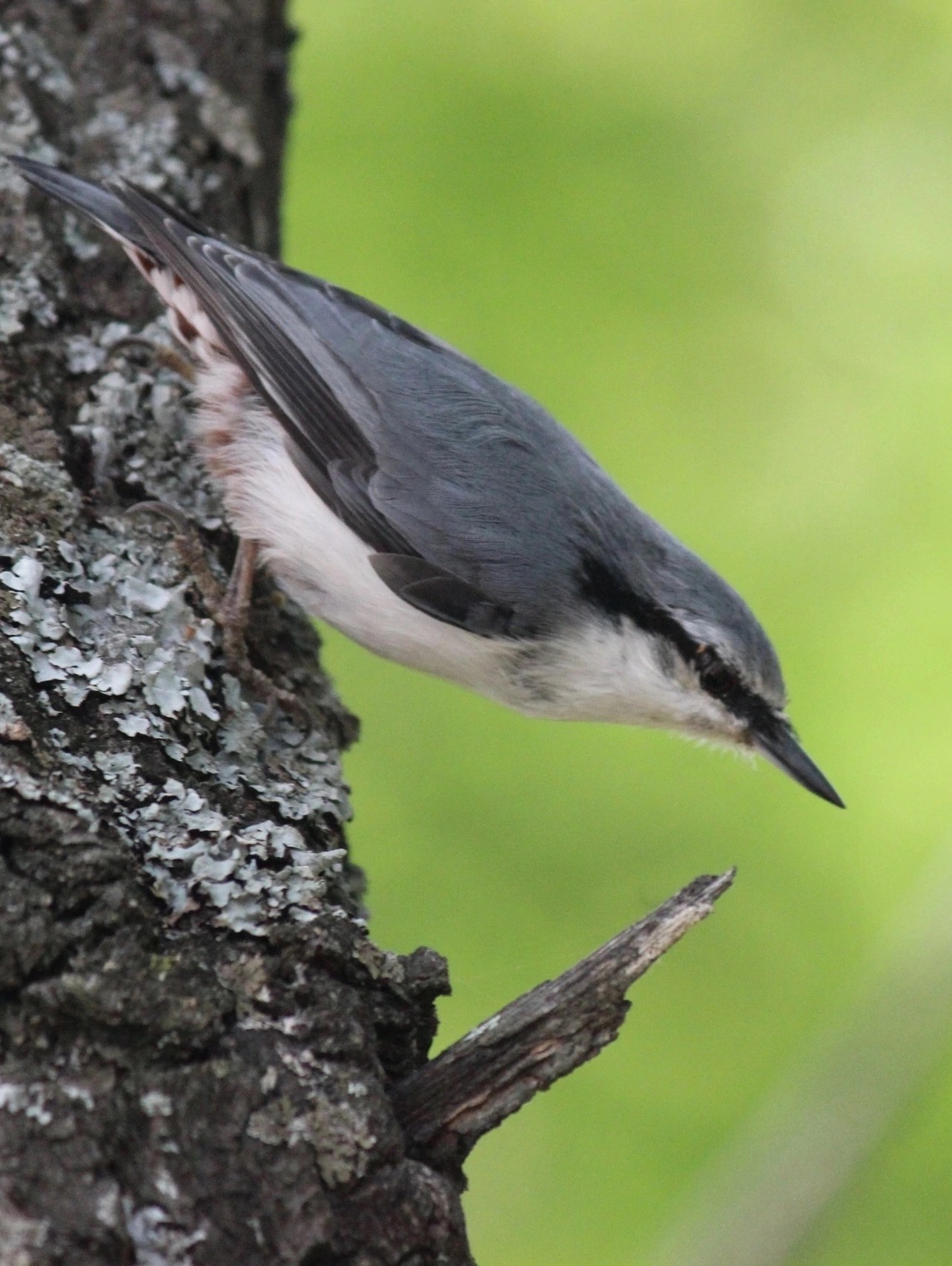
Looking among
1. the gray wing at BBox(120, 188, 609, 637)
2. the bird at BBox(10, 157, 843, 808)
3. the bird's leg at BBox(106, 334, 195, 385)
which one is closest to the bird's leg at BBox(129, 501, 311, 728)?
the bird at BBox(10, 157, 843, 808)

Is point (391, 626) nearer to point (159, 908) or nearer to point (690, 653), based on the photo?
point (690, 653)

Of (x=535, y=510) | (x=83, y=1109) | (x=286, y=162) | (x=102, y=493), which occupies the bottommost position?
(x=83, y=1109)

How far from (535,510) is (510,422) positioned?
22 cm

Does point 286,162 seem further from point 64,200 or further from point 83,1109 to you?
point 83,1109

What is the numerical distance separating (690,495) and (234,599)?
2137 mm

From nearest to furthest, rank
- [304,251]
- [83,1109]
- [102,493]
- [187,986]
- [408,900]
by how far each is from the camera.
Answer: [83,1109]
[187,986]
[102,493]
[408,900]
[304,251]

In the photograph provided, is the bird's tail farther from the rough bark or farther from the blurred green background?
the blurred green background

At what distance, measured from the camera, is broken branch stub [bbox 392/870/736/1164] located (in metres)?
1.71

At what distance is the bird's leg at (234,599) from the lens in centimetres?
248

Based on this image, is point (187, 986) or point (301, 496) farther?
point (301, 496)

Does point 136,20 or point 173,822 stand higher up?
point 136,20

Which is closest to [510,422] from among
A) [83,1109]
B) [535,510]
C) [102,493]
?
[535,510]

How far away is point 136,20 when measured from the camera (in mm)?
3424

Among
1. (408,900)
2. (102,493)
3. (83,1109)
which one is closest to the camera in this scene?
(83,1109)
